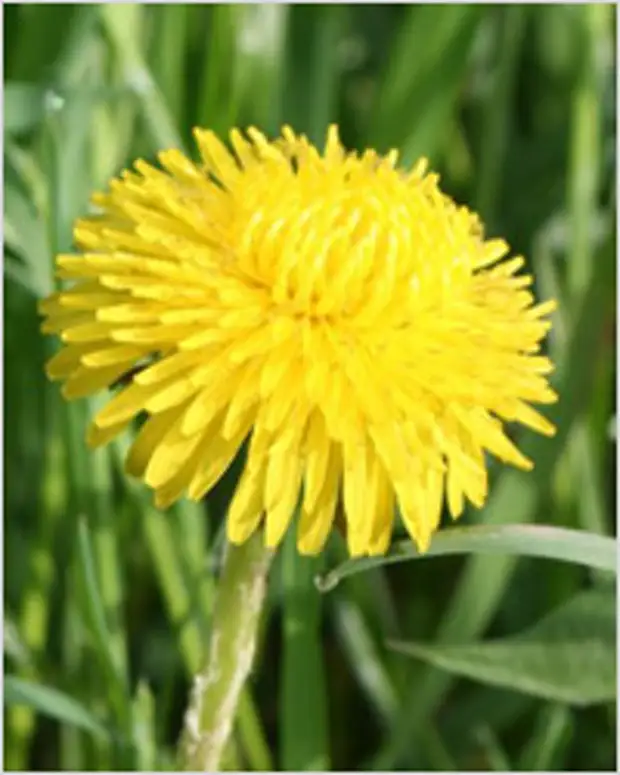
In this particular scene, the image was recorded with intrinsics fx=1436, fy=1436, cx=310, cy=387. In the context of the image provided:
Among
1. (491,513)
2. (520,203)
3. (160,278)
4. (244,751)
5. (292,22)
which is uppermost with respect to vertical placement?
(292,22)

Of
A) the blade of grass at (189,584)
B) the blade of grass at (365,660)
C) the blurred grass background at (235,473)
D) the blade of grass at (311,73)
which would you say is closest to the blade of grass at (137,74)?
the blurred grass background at (235,473)

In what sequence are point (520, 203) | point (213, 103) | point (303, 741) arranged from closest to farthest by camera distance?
point (303, 741)
point (213, 103)
point (520, 203)

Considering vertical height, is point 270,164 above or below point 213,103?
below

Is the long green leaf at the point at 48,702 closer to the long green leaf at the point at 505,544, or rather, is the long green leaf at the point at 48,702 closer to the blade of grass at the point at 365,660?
the long green leaf at the point at 505,544

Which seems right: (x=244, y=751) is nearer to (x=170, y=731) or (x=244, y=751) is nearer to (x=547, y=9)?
(x=170, y=731)

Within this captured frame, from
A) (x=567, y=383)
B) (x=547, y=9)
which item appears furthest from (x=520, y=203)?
(x=567, y=383)
